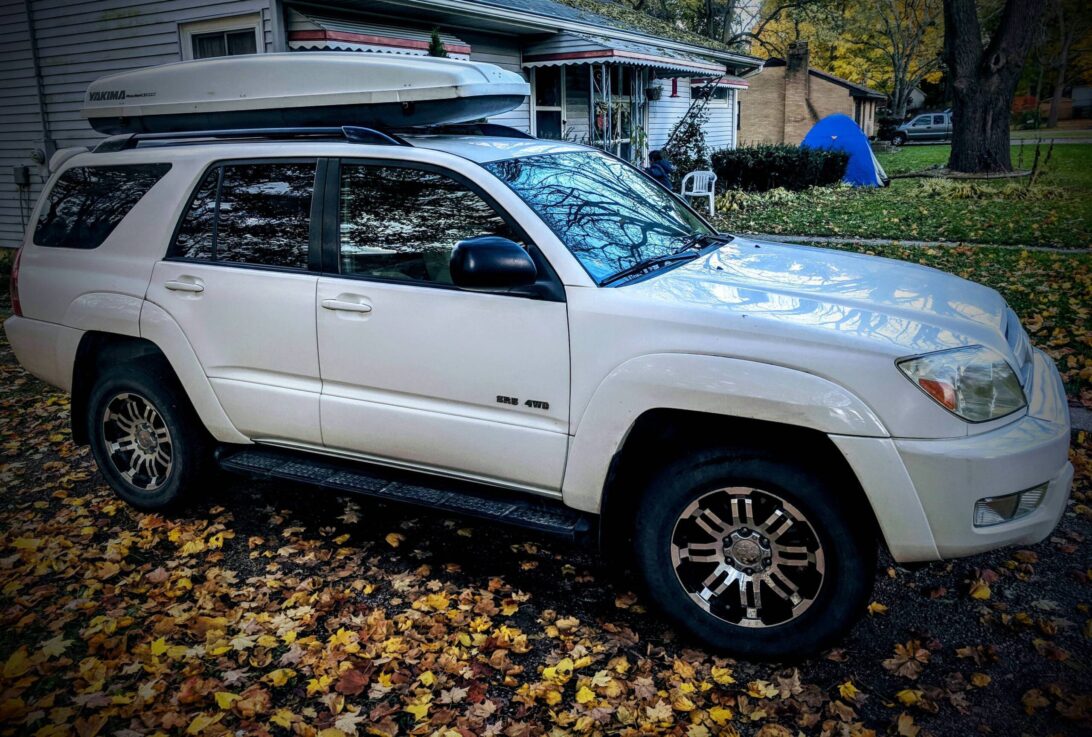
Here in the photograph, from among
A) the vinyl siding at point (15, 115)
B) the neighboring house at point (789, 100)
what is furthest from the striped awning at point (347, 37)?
the neighboring house at point (789, 100)

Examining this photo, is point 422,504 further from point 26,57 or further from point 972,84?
point 972,84

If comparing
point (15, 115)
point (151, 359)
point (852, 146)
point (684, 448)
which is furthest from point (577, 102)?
point (684, 448)

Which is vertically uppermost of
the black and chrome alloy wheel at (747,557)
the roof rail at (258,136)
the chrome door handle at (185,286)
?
the roof rail at (258,136)

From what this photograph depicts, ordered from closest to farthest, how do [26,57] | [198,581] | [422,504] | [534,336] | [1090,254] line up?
[534,336] < [422,504] < [198,581] < [1090,254] < [26,57]

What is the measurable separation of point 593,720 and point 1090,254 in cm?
1017

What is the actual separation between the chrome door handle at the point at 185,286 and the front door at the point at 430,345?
2.52 ft

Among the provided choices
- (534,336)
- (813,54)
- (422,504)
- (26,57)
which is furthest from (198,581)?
(813,54)

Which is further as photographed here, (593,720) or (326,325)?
(326,325)

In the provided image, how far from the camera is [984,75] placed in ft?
70.6

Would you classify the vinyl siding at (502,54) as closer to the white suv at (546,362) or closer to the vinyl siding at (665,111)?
the vinyl siding at (665,111)

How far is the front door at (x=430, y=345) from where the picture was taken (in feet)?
11.0

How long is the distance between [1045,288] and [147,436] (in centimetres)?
856

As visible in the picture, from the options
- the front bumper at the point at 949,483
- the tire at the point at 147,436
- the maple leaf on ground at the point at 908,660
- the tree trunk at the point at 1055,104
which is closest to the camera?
the front bumper at the point at 949,483

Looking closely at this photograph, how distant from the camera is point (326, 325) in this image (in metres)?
3.79
